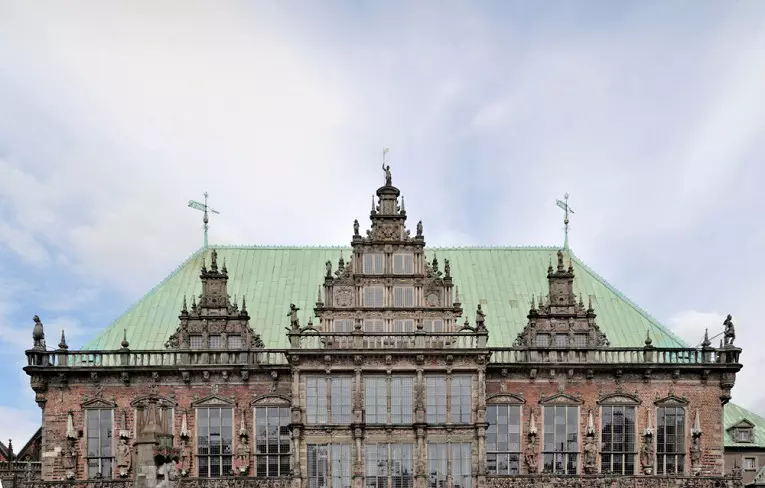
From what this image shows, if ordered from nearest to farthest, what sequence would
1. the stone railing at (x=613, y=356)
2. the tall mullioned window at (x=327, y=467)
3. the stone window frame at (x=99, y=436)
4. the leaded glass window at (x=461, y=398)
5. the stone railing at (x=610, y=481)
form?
the tall mullioned window at (x=327, y=467)
the leaded glass window at (x=461, y=398)
the stone railing at (x=610, y=481)
the stone window frame at (x=99, y=436)
the stone railing at (x=613, y=356)

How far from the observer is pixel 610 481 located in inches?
1351

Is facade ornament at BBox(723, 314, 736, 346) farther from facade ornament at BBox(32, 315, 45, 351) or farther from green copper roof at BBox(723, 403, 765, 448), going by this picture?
facade ornament at BBox(32, 315, 45, 351)

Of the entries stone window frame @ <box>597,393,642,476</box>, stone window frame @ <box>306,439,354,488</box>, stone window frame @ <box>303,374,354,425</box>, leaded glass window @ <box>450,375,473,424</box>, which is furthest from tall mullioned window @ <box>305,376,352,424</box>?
stone window frame @ <box>597,393,642,476</box>

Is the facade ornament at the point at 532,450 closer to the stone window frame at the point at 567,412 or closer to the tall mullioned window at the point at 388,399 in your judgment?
the stone window frame at the point at 567,412

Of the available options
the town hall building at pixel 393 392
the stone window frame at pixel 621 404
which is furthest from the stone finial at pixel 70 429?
the stone window frame at pixel 621 404

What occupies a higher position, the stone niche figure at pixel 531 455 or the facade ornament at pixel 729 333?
the facade ornament at pixel 729 333

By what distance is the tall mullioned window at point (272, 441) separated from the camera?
114ft

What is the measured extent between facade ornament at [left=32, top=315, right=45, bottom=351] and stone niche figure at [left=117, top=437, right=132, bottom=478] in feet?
18.3

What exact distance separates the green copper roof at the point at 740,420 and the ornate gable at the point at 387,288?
911 inches

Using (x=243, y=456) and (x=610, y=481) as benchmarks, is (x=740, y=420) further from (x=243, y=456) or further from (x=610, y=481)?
(x=243, y=456)

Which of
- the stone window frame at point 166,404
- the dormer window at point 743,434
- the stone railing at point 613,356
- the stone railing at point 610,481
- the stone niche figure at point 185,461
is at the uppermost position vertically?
the stone railing at point 613,356

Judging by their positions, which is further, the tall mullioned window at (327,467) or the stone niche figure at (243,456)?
the stone niche figure at (243,456)

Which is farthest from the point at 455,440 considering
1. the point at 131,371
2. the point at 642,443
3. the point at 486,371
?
the point at 131,371

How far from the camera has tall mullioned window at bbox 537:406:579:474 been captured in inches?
1375
